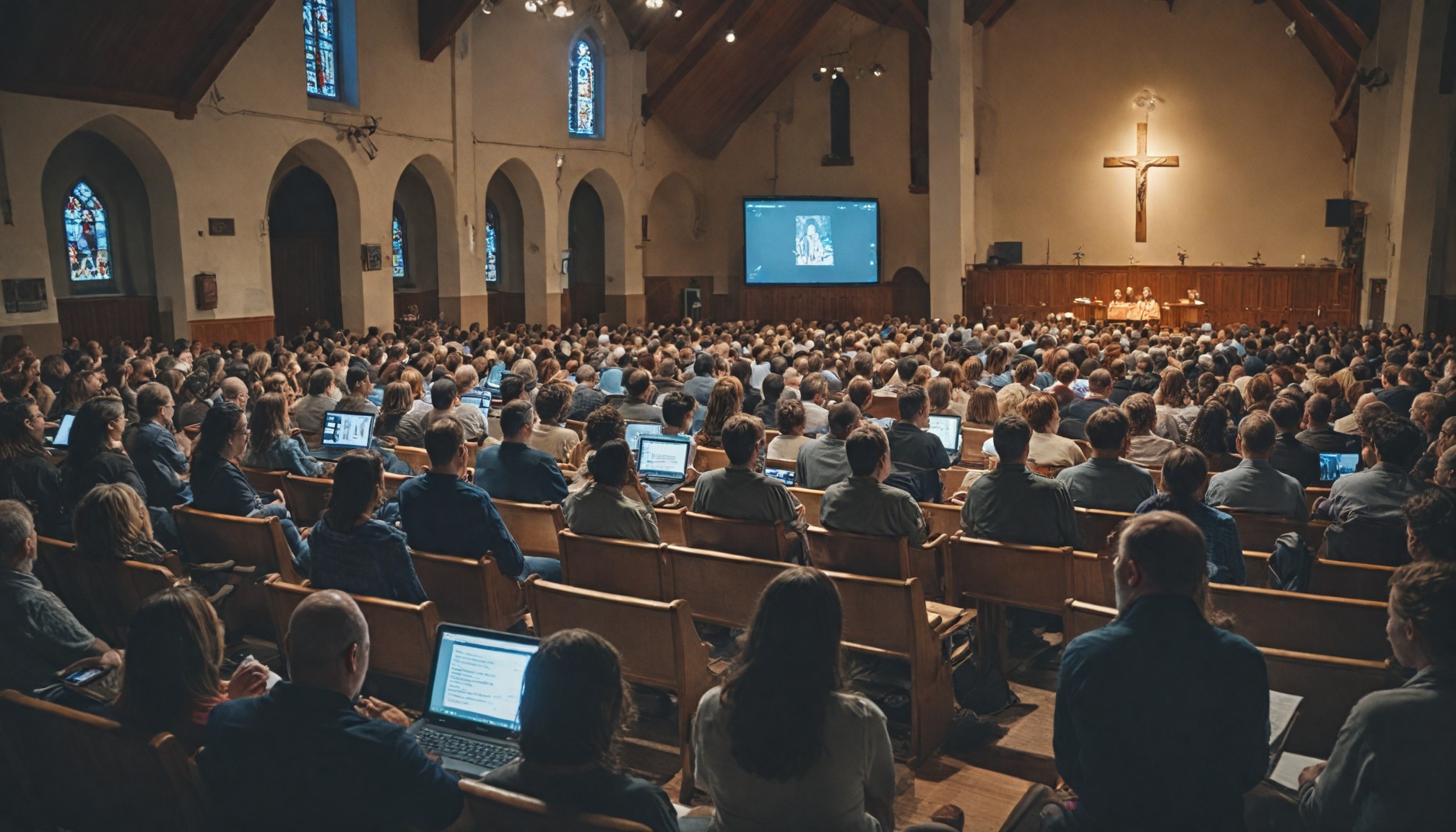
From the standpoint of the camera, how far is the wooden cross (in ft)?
74.0

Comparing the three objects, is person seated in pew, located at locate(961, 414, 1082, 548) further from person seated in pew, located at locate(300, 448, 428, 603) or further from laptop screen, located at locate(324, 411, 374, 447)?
laptop screen, located at locate(324, 411, 374, 447)

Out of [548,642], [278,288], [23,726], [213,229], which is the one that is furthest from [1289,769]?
[278,288]

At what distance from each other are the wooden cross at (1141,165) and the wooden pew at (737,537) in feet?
66.0

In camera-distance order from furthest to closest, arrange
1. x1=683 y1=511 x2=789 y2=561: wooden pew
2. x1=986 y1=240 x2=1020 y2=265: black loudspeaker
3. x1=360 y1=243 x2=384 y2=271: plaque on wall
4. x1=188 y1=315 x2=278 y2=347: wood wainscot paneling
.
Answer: x1=986 y1=240 x2=1020 y2=265: black loudspeaker < x1=360 y1=243 x2=384 y2=271: plaque on wall < x1=188 y1=315 x2=278 y2=347: wood wainscot paneling < x1=683 y1=511 x2=789 y2=561: wooden pew

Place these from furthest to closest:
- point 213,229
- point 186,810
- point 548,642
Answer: point 213,229
point 186,810
point 548,642

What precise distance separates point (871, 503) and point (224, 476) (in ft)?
9.36

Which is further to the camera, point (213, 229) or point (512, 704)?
point (213, 229)

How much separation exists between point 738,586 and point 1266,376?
508cm

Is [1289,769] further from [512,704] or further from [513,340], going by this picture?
[513,340]

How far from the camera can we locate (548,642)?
2.39m

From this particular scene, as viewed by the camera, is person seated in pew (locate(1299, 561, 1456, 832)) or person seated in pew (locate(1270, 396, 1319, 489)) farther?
person seated in pew (locate(1270, 396, 1319, 489))

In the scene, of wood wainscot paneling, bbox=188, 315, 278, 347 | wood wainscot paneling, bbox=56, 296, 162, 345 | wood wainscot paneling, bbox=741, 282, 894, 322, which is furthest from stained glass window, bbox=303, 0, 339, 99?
wood wainscot paneling, bbox=741, 282, 894, 322

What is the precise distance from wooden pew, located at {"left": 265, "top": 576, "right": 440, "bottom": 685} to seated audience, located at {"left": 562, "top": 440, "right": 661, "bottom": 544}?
96cm

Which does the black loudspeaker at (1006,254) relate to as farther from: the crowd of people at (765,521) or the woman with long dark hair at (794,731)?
the woman with long dark hair at (794,731)
